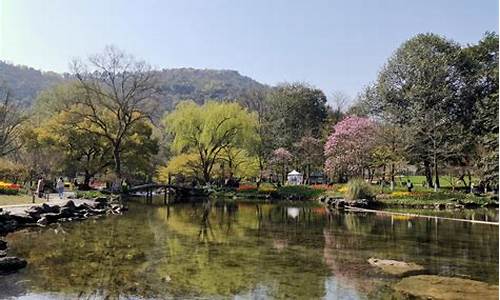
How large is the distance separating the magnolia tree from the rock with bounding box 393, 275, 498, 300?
108ft

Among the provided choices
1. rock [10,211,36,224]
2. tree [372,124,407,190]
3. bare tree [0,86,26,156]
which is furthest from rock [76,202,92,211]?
tree [372,124,407,190]

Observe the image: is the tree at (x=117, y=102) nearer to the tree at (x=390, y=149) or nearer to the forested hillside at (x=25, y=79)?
the tree at (x=390, y=149)

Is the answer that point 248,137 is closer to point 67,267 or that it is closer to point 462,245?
point 462,245

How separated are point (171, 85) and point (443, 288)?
13283 cm

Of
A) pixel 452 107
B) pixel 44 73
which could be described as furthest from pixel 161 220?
pixel 44 73

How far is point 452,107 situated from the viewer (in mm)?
44500

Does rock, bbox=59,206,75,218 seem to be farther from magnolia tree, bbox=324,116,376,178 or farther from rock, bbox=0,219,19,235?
magnolia tree, bbox=324,116,376,178

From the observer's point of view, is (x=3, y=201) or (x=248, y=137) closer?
(x=3, y=201)

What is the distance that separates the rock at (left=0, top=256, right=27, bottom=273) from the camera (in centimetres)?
1105

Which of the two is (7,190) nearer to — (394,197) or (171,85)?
(394,197)

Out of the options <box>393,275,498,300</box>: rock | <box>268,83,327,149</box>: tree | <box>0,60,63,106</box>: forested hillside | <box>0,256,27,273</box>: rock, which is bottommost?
<box>393,275,498,300</box>: rock

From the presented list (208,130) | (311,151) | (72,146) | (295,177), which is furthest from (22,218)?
(311,151)

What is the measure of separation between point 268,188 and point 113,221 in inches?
1005

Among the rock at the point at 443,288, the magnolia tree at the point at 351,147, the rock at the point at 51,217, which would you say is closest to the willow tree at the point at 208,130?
the magnolia tree at the point at 351,147
